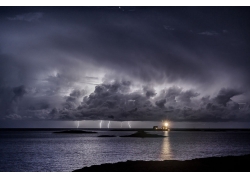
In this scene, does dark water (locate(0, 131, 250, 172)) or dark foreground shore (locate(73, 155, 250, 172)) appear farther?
dark water (locate(0, 131, 250, 172))

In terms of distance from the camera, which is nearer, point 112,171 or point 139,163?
point 112,171

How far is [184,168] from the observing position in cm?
2728

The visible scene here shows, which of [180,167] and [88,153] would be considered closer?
[180,167]

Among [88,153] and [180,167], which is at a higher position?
[180,167]

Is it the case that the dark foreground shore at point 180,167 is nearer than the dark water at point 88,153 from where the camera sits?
Yes

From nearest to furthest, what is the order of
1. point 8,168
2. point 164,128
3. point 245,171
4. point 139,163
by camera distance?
point 245,171, point 139,163, point 8,168, point 164,128

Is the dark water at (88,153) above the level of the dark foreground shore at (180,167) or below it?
below

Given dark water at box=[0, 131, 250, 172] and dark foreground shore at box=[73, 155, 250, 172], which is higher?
dark foreground shore at box=[73, 155, 250, 172]

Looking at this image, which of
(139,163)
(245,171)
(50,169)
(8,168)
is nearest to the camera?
(245,171)

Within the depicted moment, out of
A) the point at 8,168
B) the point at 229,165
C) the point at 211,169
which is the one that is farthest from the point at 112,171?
the point at 8,168

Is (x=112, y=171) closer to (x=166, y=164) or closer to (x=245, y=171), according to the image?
(x=166, y=164)

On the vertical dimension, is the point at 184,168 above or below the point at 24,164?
above
